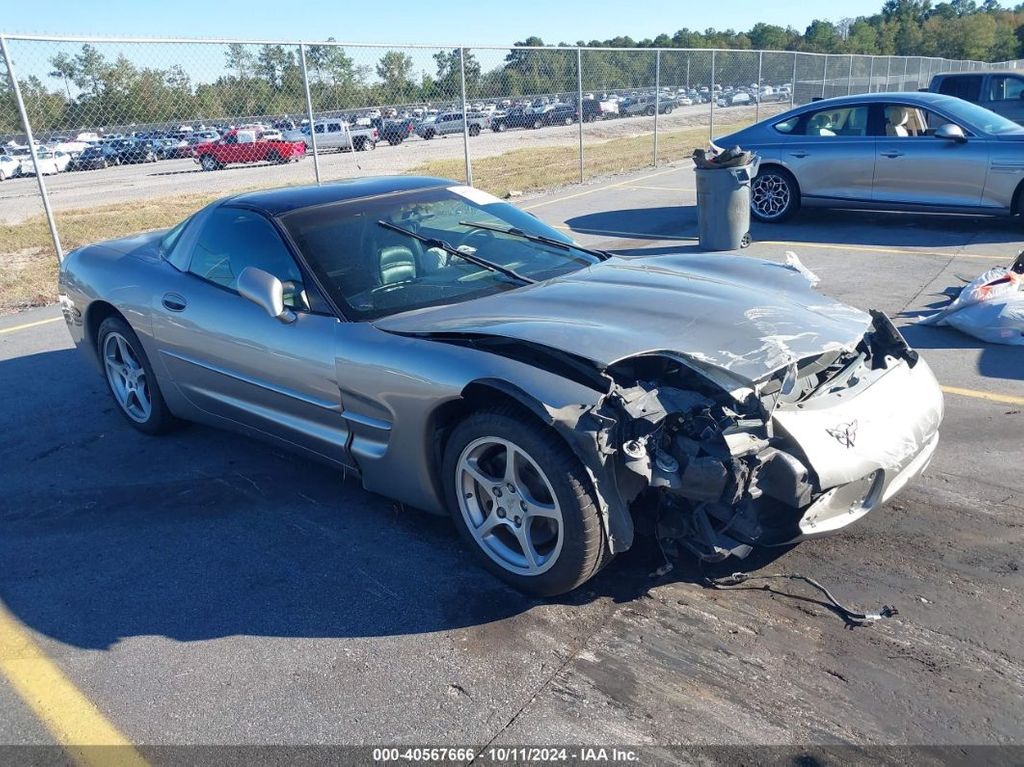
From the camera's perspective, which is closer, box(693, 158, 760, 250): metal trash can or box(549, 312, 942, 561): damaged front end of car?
box(549, 312, 942, 561): damaged front end of car

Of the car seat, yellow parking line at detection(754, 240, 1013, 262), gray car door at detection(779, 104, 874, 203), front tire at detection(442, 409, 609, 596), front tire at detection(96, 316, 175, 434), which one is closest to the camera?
front tire at detection(442, 409, 609, 596)

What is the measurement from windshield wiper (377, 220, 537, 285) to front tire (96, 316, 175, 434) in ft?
5.69

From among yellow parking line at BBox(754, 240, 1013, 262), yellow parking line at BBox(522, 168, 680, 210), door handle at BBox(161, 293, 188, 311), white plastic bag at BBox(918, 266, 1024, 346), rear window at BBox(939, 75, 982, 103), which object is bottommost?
yellow parking line at BBox(754, 240, 1013, 262)

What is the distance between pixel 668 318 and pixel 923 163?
795 centimetres

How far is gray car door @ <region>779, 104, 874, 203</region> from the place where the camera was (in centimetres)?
1015

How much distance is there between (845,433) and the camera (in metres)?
2.98

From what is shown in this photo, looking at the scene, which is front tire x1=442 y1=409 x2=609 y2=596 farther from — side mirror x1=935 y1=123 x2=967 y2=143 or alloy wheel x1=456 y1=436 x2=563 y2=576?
side mirror x1=935 y1=123 x2=967 y2=143

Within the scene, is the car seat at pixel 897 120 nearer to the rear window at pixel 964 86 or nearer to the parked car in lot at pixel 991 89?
the parked car in lot at pixel 991 89

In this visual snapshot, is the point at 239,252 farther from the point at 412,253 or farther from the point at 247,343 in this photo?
the point at 412,253

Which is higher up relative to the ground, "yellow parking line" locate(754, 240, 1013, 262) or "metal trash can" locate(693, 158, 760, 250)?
"metal trash can" locate(693, 158, 760, 250)

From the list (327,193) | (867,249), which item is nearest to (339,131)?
(867,249)

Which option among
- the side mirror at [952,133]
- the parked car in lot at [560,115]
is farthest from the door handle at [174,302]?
the parked car in lot at [560,115]

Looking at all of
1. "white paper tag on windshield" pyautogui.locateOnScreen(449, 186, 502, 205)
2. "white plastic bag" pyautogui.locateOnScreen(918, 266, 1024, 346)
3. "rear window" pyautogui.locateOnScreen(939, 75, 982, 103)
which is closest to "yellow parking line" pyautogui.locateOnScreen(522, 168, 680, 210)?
"rear window" pyautogui.locateOnScreen(939, 75, 982, 103)

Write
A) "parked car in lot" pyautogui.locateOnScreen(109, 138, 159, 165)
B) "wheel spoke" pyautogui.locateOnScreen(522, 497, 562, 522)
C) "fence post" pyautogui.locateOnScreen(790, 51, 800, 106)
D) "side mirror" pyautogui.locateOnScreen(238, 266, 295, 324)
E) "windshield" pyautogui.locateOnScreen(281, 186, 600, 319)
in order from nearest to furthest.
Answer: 1. "wheel spoke" pyautogui.locateOnScreen(522, 497, 562, 522)
2. "side mirror" pyautogui.locateOnScreen(238, 266, 295, 324)
3. "windshield" pyautogui.locateOnScreen(281, 186, 600, 319)
4. "parked car in lot" pyautogui.locateOnScreen(109, 138, 159, 165)
5. "fence post" pyautogui.locateOnScreen(790, 51, 800, 106)
